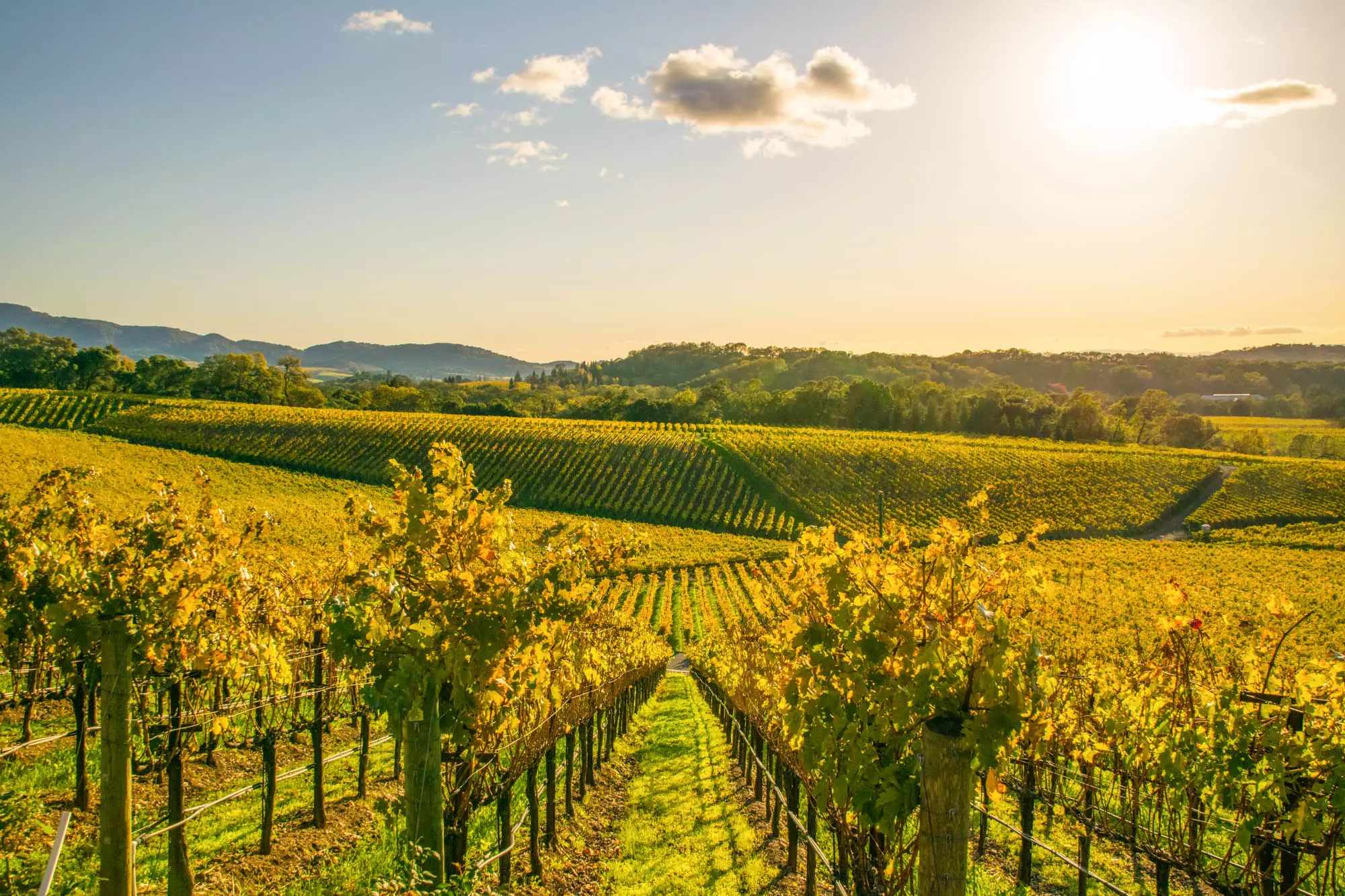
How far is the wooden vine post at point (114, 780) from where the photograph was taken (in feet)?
14.0

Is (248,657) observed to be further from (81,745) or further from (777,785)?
(777,785)

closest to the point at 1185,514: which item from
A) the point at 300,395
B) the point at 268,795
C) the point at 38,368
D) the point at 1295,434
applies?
the point at 268,795

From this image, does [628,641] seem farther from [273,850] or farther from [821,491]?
[821,491]

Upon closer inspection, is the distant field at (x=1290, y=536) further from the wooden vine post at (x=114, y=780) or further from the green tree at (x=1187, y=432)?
the wooden vine post at (x=114, y=780)

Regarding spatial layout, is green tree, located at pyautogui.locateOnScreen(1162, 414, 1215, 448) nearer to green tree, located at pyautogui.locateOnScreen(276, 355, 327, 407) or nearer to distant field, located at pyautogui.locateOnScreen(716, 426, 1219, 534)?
distant field, located at pyautogui.locateOnScreen(716, 426, 1219, 534)

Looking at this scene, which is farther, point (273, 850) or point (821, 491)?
point (821, 491)

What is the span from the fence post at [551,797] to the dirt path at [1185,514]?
212 ft

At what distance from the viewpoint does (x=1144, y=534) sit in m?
60.0

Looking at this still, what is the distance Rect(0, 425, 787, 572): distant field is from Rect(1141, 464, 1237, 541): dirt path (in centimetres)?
3492

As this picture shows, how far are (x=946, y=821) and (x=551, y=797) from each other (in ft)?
18.2

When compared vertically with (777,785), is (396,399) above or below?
above

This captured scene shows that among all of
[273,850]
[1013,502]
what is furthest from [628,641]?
[1013,502]

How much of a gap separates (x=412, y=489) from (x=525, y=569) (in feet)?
3.33

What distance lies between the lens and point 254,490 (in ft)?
167
